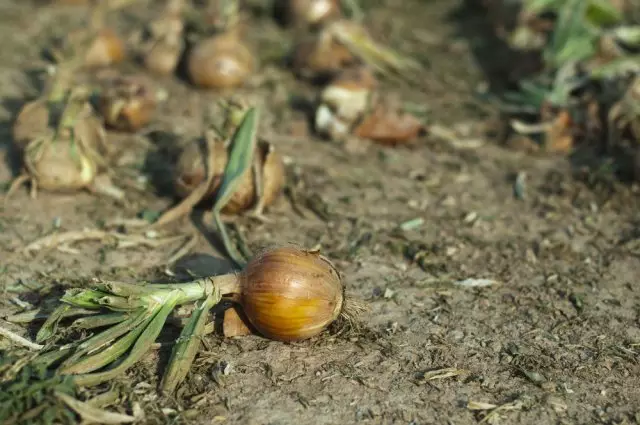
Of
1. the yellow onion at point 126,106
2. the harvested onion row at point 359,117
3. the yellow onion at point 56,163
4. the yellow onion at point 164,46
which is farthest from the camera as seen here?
the yellow onion at point 164,46

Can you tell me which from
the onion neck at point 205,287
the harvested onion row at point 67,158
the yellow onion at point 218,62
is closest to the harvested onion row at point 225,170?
the harvested onion row at point 67,158

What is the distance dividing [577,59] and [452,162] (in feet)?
4.25

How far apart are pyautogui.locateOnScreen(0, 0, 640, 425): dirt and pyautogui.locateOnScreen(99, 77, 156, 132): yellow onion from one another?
A: 0.30ft

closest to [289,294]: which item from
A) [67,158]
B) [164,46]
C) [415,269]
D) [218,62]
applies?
[415,269]

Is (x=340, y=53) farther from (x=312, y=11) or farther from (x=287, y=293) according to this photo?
(x=287, y=293)

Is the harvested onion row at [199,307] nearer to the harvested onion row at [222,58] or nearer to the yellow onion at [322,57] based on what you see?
the harvested onion row at [222,58]

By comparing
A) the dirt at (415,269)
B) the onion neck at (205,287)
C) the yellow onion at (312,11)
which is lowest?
the dirt at (415,269)

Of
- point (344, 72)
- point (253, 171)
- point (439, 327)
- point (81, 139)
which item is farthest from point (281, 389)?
point (344, 72)

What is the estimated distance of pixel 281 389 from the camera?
2.78m

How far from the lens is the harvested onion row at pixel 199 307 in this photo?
9.02ft

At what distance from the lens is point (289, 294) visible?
9.35ft

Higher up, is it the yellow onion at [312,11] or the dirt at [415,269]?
the yellow onion at [312,11]

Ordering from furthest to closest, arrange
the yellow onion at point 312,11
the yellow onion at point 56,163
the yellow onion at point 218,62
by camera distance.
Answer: the yellow onion at point 312,11
the yellow onion at point 218,62
the yellow onion at point 56,163

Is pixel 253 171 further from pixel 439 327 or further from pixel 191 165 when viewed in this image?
pixel 439 327
